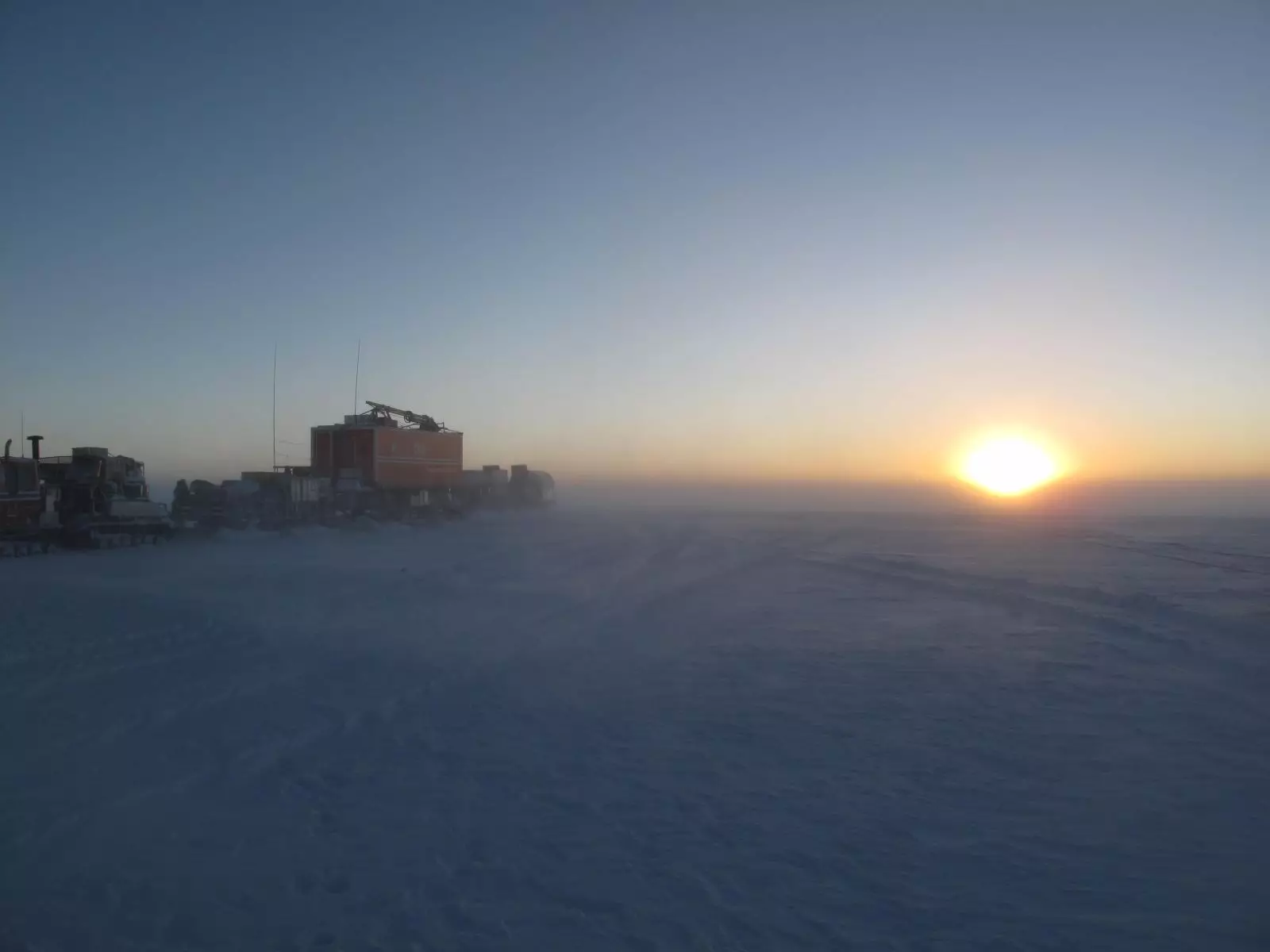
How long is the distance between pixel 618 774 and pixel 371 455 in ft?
91.0

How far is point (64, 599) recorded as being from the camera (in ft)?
46.1

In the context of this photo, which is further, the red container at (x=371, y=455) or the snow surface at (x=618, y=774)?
the red container at (x=371, y=455)

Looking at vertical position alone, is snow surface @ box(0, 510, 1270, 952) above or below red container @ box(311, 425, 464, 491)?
below

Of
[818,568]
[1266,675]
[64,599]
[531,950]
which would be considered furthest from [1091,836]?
[818,568]

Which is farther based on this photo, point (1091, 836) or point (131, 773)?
point (131, 773)

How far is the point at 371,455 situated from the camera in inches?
1305

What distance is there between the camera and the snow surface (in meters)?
5.19

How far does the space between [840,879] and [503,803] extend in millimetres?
2703

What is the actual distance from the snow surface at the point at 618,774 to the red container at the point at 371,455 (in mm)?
16618

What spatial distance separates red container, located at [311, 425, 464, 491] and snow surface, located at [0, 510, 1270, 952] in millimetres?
16618

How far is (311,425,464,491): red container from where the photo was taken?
33.2 meters

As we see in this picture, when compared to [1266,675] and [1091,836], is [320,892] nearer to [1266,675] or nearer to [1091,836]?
[1091,836]

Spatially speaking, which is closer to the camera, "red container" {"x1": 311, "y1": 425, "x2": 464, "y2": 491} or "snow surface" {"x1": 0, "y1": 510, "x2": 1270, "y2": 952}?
"snow surface" {"x1": 0, "y1": 510, "x2": 1270, "y2": 952}

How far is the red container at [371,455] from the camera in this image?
33.2 metres
